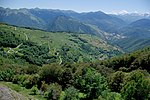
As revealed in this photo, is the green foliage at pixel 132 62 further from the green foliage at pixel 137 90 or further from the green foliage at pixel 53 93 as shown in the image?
the green foliage at pixel 137 90

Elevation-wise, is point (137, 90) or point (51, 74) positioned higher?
point (137, 90)

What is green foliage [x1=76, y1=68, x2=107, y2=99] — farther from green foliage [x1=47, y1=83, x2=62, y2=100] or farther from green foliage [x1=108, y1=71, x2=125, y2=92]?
green foliage [x1=47, y1=83, x2=62, y2=100]

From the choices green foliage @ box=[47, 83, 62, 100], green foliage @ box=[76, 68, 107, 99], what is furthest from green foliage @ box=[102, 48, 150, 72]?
green foliage @ box=[47, 83, 62, 100]

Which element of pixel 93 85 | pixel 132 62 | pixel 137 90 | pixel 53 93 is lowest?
pixel 53 93

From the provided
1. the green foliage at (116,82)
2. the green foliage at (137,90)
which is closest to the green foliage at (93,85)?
the green foliage at (116,82)

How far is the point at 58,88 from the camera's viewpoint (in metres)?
107

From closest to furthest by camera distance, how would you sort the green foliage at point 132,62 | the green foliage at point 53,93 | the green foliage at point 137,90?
the green foliage at point 137,90 → the green foliage at point 53,93 → the green foliage at point 132,62

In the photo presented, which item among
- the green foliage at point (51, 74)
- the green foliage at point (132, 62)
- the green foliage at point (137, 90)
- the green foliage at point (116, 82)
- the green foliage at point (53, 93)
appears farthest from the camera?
the green foliage at point (132, 62)

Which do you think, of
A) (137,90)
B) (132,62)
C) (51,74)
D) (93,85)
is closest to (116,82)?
(93,85)

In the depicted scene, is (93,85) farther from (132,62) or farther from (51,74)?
(132,62)

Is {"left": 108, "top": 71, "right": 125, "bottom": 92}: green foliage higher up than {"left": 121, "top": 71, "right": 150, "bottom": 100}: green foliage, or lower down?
lower down

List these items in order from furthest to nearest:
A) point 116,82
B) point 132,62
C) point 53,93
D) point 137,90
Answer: point 132,62
point 116,82
point 53,93
point 137,90

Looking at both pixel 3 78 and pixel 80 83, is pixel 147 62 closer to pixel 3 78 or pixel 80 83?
pixel 80 83

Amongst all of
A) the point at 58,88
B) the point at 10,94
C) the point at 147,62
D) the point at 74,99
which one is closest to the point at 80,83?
the point at 58,88
